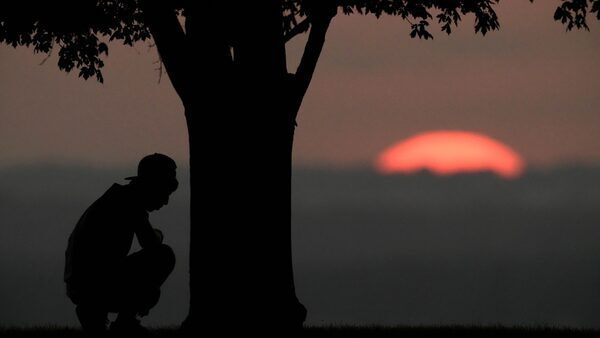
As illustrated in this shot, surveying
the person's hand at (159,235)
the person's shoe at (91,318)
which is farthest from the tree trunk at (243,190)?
the person's shoe at (91,318)

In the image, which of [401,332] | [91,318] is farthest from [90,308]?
[401,332]

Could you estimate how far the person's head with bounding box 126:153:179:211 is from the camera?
977 cm

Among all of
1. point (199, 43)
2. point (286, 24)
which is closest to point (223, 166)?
point (199, 43)

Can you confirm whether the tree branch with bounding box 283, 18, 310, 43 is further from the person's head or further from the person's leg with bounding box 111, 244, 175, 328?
the person's leg with bounding box 111, 244, 175, 328

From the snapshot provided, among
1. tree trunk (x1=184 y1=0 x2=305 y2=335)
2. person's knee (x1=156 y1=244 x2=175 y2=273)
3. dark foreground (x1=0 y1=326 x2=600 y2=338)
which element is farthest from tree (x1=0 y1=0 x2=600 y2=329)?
person's knee (x1=156 y1=244 x2=175 y2=273)

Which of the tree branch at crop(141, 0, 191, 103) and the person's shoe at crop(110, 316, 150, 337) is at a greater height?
the tree branch at crop(141, 0, 191, 103)

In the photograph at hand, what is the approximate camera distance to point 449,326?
53.2 feet

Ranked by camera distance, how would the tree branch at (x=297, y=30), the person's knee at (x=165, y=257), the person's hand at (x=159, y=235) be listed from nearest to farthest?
the person's knee at (x=165, y=257), the person's hand at (x=159, y=235), the tree branch at (x=297, y=30)

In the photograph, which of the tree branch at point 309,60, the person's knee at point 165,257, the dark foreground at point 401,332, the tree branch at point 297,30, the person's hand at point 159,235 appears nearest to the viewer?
the person's knee at point 165,257

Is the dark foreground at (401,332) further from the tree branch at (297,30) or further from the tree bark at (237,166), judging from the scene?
the tree branch at (297,30)

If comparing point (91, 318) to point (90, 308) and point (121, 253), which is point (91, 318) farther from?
point (121, 253)

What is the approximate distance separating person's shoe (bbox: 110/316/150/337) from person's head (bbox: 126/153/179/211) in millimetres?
1149

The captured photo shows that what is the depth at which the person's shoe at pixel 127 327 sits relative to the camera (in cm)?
977

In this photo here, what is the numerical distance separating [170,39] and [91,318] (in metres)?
4.51
